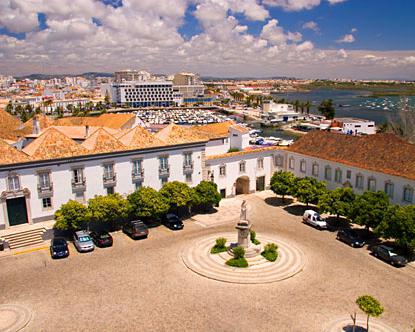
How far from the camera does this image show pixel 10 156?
129ft

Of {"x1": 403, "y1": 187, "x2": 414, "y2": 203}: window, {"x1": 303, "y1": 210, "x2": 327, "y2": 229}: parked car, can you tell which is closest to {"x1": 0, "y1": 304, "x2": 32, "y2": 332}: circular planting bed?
{"x1": 303, "y1": 210, "x2": 327, "y2": 229}: parked car

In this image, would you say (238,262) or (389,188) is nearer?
(238,262)

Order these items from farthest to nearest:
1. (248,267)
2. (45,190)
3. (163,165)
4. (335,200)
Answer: (163,165)
(335,200)
(45,190)
(248,267)

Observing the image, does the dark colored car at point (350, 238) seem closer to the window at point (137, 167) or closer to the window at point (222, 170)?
the window at point (222, 170)

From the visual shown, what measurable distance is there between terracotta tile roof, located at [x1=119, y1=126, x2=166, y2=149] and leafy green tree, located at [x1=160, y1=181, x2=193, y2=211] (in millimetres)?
5226

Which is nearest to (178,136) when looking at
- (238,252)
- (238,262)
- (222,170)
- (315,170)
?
(222,170)

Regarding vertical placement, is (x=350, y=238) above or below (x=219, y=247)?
above

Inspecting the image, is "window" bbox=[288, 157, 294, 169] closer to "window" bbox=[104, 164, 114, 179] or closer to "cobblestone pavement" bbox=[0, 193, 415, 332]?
"cobblestone pavement" bbox=[0, 193, 415, 332]

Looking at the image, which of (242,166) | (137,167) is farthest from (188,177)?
(242,166)

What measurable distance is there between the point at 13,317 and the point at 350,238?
2976 centimetres


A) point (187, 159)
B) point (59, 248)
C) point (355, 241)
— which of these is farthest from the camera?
point (187, 159)

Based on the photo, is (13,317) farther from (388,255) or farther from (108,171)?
(388,255)

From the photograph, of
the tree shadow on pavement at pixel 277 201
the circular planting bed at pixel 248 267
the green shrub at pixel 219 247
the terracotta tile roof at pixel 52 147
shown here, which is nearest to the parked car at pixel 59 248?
the terracotta tile roof at pixel 52 147

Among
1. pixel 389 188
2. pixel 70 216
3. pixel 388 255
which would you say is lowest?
pixel 388 255
